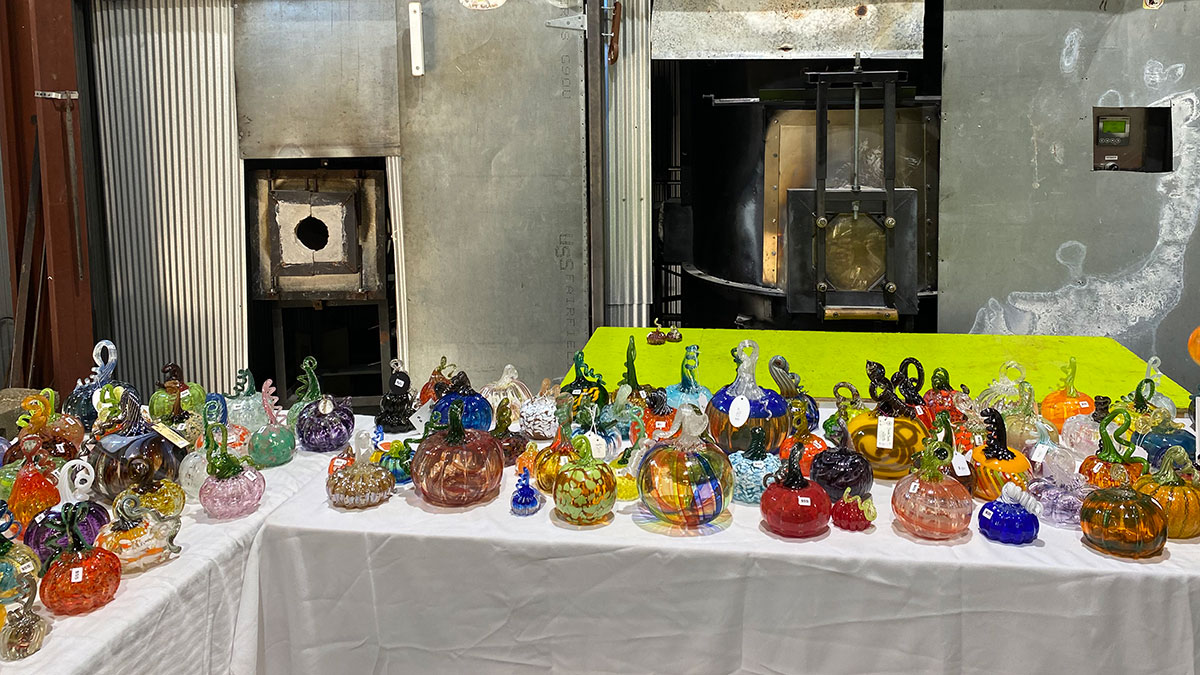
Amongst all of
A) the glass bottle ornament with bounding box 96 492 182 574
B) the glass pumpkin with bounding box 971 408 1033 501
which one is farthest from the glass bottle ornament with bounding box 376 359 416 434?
the glass pumpkin with bounding box 971 408 1033 501

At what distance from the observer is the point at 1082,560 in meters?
1.86

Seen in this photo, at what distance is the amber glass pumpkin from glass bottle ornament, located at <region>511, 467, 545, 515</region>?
1278mm

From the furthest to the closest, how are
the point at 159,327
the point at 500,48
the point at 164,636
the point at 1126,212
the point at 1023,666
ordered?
the point at 159,327 → the point at 500,48 → the point at 1126,212 → the point at 1023,666 → the point at 164,636

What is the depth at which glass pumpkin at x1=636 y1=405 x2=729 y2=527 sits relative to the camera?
2.02 m

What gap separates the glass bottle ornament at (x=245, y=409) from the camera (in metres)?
2.72

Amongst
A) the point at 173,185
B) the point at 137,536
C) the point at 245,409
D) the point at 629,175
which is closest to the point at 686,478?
the point at 137,536

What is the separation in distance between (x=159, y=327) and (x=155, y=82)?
4.15 feet

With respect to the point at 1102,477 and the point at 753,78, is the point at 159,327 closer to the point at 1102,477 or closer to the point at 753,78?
the point at 753,78

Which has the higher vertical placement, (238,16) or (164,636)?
(238,16)

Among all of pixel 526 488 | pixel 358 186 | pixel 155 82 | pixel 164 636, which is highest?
pixel 155 82

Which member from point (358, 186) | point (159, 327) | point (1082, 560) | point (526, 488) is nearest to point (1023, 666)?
point (1082, 560)

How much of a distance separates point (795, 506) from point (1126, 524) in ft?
2.07

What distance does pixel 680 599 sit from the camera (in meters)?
1.99

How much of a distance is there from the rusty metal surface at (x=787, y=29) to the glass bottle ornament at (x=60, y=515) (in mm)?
3363
